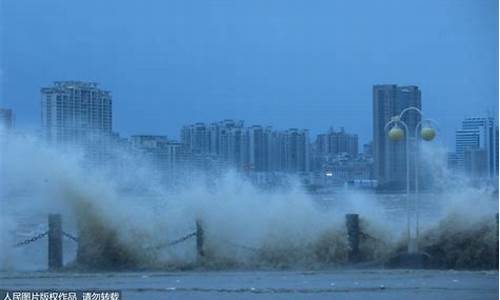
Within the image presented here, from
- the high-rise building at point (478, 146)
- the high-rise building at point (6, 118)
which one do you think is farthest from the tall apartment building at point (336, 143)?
the high-rise building at point (6, 118)

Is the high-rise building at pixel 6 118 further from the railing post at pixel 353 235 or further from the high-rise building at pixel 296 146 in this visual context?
the railing post at pixel 353 235

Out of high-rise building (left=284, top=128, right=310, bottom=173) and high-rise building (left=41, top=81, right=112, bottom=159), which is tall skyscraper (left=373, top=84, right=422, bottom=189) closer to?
high-rise building (left=284, top=128, right=310, bottom=173)

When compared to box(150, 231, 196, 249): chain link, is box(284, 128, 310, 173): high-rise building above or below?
above

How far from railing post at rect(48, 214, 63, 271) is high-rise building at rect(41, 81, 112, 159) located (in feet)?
3.25

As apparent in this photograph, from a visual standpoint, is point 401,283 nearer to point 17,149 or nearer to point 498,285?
point 498,285

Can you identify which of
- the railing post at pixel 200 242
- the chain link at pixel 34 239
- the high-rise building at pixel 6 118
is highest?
the high-rise building at pixel 6 118

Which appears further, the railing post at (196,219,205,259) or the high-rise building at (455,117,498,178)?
the railing post at (196,219,205,259)

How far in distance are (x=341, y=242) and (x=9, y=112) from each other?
8.83 feet

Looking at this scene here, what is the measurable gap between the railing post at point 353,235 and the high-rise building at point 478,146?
0.94 m

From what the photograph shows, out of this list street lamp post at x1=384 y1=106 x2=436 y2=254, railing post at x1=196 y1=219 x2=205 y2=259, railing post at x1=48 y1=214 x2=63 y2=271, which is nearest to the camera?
street lamp post at x1=384 y1=106 x2=436 y2=254

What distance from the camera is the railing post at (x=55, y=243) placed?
652 cm

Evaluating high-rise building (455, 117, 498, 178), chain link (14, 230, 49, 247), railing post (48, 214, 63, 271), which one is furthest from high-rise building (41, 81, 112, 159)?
high-rise building (455, 117, 498, 178)

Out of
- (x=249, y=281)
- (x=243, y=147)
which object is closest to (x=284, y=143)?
(x=243, y=147)

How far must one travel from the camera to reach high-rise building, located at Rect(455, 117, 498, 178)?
5254 mm
